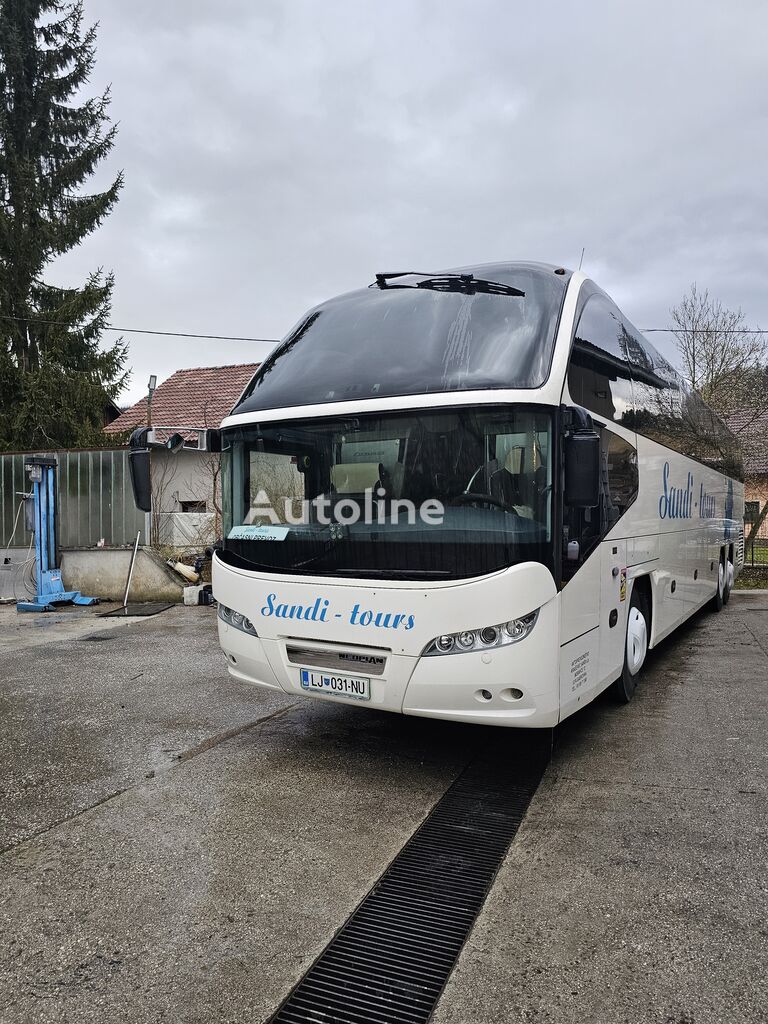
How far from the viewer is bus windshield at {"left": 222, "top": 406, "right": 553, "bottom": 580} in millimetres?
4117

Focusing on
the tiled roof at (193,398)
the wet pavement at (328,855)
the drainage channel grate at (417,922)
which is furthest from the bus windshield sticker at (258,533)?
the tiled roof at (193,398)

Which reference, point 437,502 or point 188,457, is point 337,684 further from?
point 188,457

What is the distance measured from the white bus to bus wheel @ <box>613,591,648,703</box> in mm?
496

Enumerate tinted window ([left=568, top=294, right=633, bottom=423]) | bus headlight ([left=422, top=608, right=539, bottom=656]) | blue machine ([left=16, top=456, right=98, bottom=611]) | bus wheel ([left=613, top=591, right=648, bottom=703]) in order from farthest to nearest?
blue machine ([left=16, top=456, right=98, bottom=611]), bus wheel ([left=613, top=591, right=648, bottom=703]), tinted window ([left=568, top=294, right=633, bottom=423]), bus headlight ([left=422, top=608, right=539, bottom=656])

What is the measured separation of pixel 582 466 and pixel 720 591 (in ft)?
29.8

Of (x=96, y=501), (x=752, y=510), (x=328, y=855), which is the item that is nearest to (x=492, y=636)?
(x=328, y=855)

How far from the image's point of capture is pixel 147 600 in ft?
44.7

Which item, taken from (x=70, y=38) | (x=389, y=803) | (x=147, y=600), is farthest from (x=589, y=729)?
(x=70, y=38)

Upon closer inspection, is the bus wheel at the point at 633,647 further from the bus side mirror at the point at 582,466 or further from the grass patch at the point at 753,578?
the grass patch at the point at 753,578

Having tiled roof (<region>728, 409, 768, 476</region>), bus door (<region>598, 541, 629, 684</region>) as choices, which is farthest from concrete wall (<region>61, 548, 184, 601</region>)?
tiled roof (<region>728, 409, 768, 476</region>)

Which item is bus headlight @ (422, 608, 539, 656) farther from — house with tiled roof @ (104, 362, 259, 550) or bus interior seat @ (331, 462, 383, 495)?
house with tiled roof @ (104, 362, 259, 550)

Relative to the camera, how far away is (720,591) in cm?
1198

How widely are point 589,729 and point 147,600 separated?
32.5 ft

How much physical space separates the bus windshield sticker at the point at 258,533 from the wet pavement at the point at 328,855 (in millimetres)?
1496
